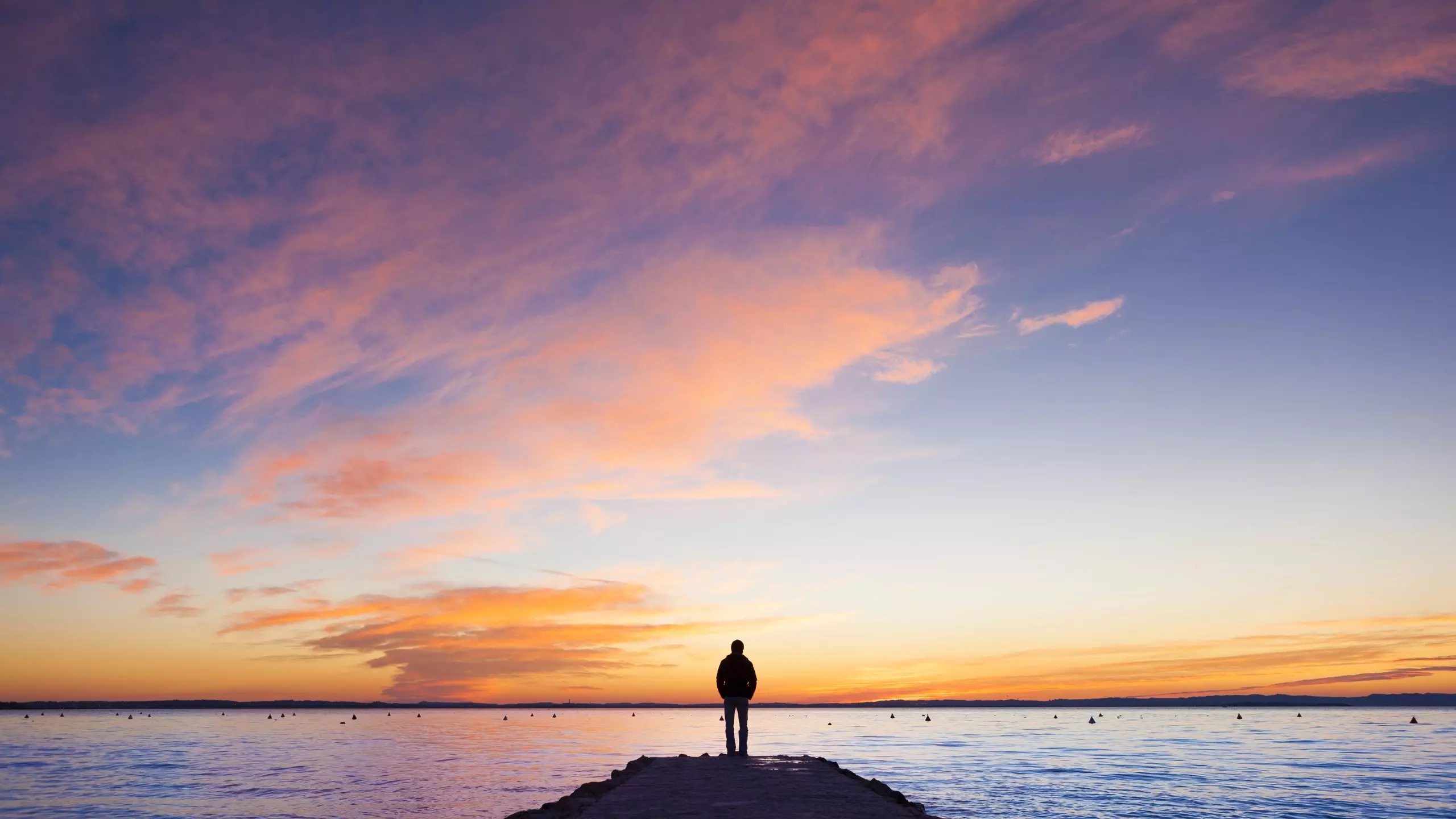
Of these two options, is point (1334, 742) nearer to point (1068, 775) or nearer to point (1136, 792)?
point (1068, 775)

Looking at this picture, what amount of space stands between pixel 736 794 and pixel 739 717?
559cm

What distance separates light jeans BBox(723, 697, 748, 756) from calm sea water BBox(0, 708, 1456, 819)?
7.92m

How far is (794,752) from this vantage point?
189 feet

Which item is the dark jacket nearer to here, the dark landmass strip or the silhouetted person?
the silhouetted person

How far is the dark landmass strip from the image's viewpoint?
1439 centimetres

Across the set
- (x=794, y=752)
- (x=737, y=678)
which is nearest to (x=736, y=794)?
(x=737, y=678)

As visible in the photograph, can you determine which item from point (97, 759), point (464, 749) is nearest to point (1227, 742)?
point (464, 749)

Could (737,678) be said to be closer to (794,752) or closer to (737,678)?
(737,678)

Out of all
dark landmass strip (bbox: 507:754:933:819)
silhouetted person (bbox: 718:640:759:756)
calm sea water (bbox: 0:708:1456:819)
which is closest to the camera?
dark landmass strip (bbox: 507:754:933:819)

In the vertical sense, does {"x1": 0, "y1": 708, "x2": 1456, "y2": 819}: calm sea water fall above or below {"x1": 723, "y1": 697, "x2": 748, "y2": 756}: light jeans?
below

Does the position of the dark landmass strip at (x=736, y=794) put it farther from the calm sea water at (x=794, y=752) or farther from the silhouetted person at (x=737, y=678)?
the calm sea water at (x=794, y=752)

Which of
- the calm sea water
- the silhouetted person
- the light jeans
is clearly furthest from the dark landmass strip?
the calm sea water

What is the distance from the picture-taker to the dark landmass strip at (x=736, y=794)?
1439 centimetres

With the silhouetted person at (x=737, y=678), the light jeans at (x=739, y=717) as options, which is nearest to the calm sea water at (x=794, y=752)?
the light jeans at (x=739, y=717)
